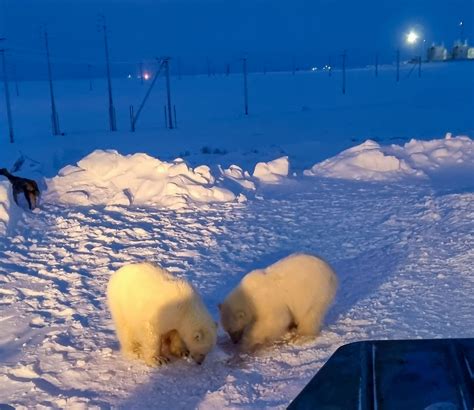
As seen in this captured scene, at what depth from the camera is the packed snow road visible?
4.68 m

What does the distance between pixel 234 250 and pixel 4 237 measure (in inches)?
134

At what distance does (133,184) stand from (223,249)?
13.7 feet

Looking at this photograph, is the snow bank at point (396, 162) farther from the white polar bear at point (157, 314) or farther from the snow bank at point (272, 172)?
the white polar bear at point (157, 314)

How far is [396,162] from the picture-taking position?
43.7 ft

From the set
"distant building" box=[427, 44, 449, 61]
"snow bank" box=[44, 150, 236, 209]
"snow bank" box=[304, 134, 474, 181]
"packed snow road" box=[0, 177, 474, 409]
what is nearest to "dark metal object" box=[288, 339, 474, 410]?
"packed snow road" box=[0, 177, 474, 409]

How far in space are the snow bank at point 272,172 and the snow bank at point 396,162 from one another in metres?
0.70

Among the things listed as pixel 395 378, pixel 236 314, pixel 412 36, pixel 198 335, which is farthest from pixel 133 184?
pixel 412 36

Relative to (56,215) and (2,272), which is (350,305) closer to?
(2,272)

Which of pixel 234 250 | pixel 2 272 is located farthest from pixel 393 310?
pixel 2 272

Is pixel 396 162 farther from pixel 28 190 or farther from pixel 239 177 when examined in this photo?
pixel 28 190

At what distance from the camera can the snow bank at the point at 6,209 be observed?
941 cm

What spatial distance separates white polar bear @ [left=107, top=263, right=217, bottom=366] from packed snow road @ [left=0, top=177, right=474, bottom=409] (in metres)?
0.17

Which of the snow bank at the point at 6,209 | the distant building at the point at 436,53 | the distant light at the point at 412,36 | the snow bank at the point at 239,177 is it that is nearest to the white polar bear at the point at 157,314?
the snow bank at the point at 6,209

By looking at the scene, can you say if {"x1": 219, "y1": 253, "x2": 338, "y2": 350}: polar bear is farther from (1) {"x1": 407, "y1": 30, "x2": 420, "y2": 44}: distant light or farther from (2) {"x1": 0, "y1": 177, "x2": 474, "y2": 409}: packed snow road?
(1) {"x1": 407, "y1": 30, "x2": 420, "y2": 44}: distant light
